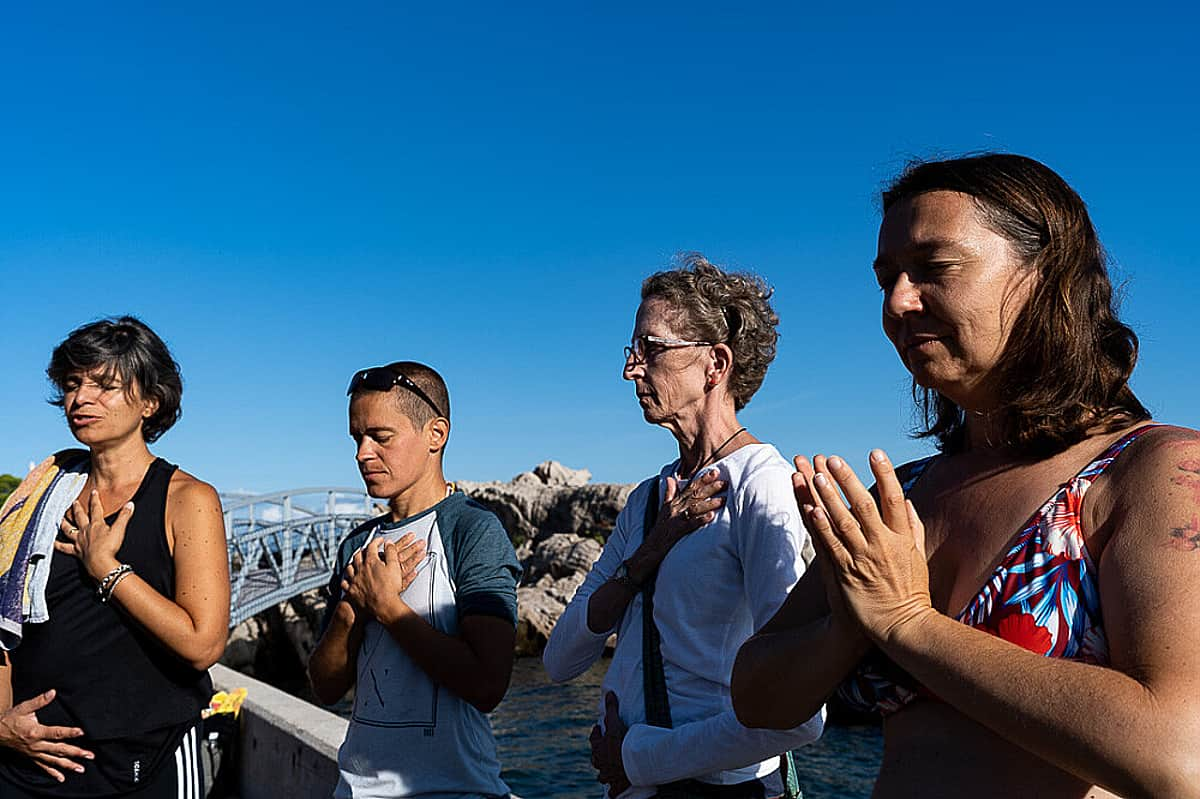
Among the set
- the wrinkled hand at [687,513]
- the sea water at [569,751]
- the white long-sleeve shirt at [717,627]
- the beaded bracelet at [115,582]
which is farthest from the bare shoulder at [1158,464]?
the sea water at [569,751]

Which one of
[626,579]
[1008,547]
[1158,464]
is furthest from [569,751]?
[1158,464]

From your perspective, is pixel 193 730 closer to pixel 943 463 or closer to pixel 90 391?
pixel 90 391

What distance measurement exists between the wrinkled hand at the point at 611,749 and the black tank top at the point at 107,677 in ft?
4.45

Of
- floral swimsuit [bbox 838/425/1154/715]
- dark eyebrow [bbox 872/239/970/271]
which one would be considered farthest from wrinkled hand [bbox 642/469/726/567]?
floral swimsuit [bbox 838/425/1154/715]

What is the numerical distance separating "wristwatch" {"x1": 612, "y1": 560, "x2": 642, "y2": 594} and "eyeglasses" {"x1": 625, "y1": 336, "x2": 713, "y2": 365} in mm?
599

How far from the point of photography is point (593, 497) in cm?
3756

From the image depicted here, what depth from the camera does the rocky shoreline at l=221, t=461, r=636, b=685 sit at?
1055 inches

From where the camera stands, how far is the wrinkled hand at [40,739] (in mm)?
3002

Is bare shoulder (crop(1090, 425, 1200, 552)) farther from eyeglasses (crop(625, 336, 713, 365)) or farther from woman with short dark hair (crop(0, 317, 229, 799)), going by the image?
woman with short dark hair (crop(0, 317, 229, 799))

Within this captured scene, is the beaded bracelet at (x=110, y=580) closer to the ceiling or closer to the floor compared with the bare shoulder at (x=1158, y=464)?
closer to the ceiling

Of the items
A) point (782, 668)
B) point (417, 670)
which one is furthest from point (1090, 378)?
point (417, 670)

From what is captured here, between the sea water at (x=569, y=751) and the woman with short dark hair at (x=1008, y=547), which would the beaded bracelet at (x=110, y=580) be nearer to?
the woman with short dark hair at (x=1008, y=547)

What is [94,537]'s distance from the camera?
3.06 meters

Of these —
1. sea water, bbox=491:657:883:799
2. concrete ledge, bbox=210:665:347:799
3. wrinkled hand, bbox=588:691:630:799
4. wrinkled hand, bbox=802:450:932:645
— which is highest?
wrinkled hand, bbox=802:450:932:645
